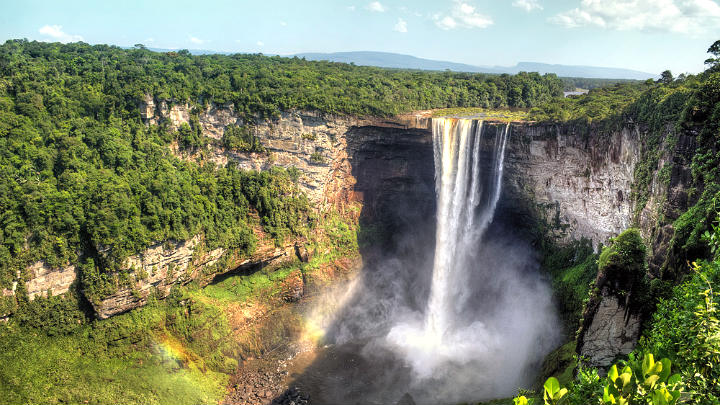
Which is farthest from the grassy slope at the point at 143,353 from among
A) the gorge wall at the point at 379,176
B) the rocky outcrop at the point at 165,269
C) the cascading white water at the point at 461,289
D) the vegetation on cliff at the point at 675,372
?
the vegetation on cliff at the point at 675,372

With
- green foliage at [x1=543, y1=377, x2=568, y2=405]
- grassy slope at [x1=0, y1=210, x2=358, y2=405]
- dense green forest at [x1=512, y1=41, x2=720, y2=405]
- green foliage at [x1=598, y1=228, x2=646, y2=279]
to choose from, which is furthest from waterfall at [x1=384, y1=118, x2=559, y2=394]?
green foliage at [x1=543, y1=377, x2=568, y2=405]

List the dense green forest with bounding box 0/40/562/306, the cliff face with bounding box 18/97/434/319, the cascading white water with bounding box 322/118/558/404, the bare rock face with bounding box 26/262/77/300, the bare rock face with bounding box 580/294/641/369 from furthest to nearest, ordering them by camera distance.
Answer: the cliff face with bounding box 18/97/434/319 → the cascading white water with bounding box 322/118/558/404 → the dense green forest with bounding box 0/40/562/306 → the bare rock face with bounding box 26/262/77/300 → the bare rock face with bounding box 580/294/641/369

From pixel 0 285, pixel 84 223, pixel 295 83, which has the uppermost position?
pixel 295 83

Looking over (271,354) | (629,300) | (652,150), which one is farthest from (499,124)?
(271,354)

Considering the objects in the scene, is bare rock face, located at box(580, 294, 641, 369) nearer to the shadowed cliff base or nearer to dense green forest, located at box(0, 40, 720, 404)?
dense green forest, located at box(0, 40, 720, 404)

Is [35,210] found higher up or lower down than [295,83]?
lower down

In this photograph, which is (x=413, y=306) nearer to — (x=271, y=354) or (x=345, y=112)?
(x=271, y=354)

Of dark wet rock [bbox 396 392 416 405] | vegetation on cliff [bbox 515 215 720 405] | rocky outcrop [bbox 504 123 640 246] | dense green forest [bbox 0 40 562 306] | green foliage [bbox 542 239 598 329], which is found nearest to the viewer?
vegetation on cliff [bbox 515 215 720 405]
